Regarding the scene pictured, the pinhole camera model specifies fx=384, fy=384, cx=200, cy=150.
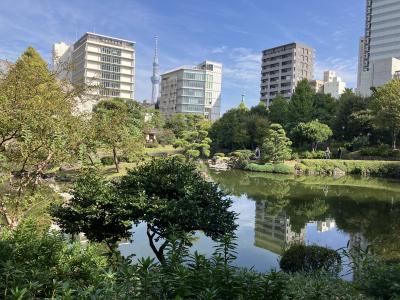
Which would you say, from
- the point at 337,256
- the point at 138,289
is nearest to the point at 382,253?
the point at 337,256

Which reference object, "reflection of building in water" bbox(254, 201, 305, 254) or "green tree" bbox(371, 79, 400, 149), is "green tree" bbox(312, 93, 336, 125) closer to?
"green tree" bbox(371, 79, 400, 149)

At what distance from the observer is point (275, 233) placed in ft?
43.7

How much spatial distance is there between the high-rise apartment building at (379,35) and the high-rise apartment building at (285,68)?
43.2 feet

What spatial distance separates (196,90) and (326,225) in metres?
84.6

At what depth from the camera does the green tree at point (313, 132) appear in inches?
1641

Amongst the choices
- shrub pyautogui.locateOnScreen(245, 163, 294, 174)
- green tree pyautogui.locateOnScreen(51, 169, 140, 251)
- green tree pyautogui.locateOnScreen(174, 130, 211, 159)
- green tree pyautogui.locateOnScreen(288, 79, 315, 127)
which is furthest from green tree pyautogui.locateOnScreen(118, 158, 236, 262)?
green tree pyautogui.locateOnScreen(288, 79, 315, 127)

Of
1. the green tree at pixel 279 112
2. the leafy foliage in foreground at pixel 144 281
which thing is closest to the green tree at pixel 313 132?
the green tree at pixel 279 112

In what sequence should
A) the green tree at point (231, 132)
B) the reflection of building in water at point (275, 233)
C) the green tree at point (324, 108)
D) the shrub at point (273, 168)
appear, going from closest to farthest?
1. the reflection of building in water at point (275, 233)
2. the shrub at point (273, 168)
3. the green tree at point (231, 132)
4. the green tree at point (324, 108)

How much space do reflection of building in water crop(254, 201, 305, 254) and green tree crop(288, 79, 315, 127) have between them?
110 feet

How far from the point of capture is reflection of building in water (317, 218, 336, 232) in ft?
46.2

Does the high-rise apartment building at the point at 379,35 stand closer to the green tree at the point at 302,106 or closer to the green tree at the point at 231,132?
the green tree at the point at 302,106

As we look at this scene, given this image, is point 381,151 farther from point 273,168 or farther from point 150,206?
point 150,206

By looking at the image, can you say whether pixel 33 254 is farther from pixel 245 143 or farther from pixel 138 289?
pixel 245 143

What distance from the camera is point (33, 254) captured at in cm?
452
